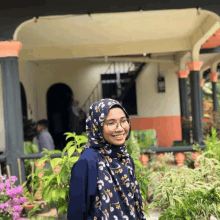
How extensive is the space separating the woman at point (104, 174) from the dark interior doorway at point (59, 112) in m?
11.2

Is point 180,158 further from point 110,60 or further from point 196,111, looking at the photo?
point 110,60

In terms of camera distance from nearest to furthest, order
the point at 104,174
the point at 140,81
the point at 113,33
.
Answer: the point at 104,174 < the point at 113,33 < the point at 140,81

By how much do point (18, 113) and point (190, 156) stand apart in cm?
264

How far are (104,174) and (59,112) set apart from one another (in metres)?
11.6

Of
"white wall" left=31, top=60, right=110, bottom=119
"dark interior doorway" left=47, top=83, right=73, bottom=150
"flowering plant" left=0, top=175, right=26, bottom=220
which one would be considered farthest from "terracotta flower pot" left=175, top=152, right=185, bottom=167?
"white wall" left=31, top=60, right=110, bottom=119

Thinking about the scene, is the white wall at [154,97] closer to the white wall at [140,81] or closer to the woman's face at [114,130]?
the white wall at [140,81]

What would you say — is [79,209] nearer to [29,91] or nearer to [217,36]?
[217,36]

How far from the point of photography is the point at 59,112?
524 inches

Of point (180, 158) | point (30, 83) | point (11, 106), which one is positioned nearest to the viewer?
point (11, 106)

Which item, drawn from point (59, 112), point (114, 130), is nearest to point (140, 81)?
point (59, 112)

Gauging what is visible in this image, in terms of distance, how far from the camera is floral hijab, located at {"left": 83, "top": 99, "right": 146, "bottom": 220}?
6.18ft

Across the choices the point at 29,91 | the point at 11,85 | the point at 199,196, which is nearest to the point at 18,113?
the point at 11,85

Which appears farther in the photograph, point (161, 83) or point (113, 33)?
point (161, 83)

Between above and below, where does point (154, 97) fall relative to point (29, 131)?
above
